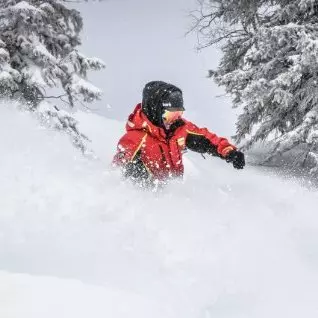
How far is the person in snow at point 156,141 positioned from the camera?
18.1 ft

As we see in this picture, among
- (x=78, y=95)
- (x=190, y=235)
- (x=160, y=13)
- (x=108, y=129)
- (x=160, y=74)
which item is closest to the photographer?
(x=190, y=235)

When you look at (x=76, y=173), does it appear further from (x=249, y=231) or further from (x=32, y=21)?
(x=32, y=21)

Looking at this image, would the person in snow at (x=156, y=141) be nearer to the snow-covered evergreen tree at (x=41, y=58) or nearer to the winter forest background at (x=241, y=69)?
the winter forest background at (x=241, y=69)

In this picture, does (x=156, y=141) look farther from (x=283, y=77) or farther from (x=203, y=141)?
(x=283, y=77)

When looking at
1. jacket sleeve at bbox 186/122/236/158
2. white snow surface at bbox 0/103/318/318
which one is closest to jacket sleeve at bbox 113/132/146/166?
white snow surface at bbox 0/103/318/318

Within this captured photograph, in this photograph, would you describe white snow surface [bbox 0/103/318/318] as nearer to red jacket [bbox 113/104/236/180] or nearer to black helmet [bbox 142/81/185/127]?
red jacket [bbox 113/104/236/180]

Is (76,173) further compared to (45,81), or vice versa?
(45,81)

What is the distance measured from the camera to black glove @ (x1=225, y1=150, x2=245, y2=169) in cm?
575

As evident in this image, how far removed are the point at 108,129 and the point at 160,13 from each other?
3754cm

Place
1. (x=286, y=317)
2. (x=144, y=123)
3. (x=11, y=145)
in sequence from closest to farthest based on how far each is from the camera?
(x=286, y=317)
(x=144, y=123)
(x=11, y=145)

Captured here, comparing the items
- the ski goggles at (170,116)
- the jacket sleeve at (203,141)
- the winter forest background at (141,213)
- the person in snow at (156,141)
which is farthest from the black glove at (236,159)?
the ski goggles at (170,116)

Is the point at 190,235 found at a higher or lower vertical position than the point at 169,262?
higher

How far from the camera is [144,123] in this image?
5.61 meters

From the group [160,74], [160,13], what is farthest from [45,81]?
[160,13]
